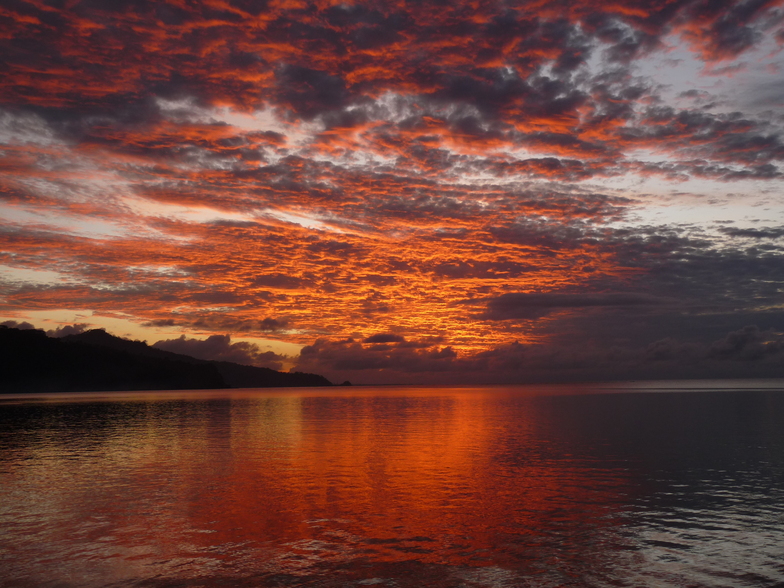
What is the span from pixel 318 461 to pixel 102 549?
2122 cm

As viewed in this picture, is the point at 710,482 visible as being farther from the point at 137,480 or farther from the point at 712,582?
the point at 137,480

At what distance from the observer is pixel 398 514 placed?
24.8 meters

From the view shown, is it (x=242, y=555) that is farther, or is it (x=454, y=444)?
(x=454, y=444)

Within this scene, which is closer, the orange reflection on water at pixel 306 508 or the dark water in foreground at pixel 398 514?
the dark water in foreground at pixel 398 514

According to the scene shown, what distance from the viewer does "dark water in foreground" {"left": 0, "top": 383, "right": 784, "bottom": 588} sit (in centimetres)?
1750

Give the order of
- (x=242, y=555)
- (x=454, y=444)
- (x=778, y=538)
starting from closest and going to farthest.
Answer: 1. (x=242, y=555)
2. (x=778, y=538)
3. (x=454, y=444)

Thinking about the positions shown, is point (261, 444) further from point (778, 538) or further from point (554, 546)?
point (778, 538)

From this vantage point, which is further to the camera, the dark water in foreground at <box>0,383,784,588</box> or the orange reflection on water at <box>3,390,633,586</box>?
the orange reflection on water at <box>3,390,633,586</box>

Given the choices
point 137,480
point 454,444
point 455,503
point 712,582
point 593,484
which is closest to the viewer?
point 712,582

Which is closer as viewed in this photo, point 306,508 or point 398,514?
point 398,514

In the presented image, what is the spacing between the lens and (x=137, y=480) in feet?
110

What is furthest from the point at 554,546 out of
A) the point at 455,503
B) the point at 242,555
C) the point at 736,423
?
the point at 736,423

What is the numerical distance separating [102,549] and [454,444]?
34409mm

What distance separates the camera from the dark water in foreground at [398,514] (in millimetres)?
17500
